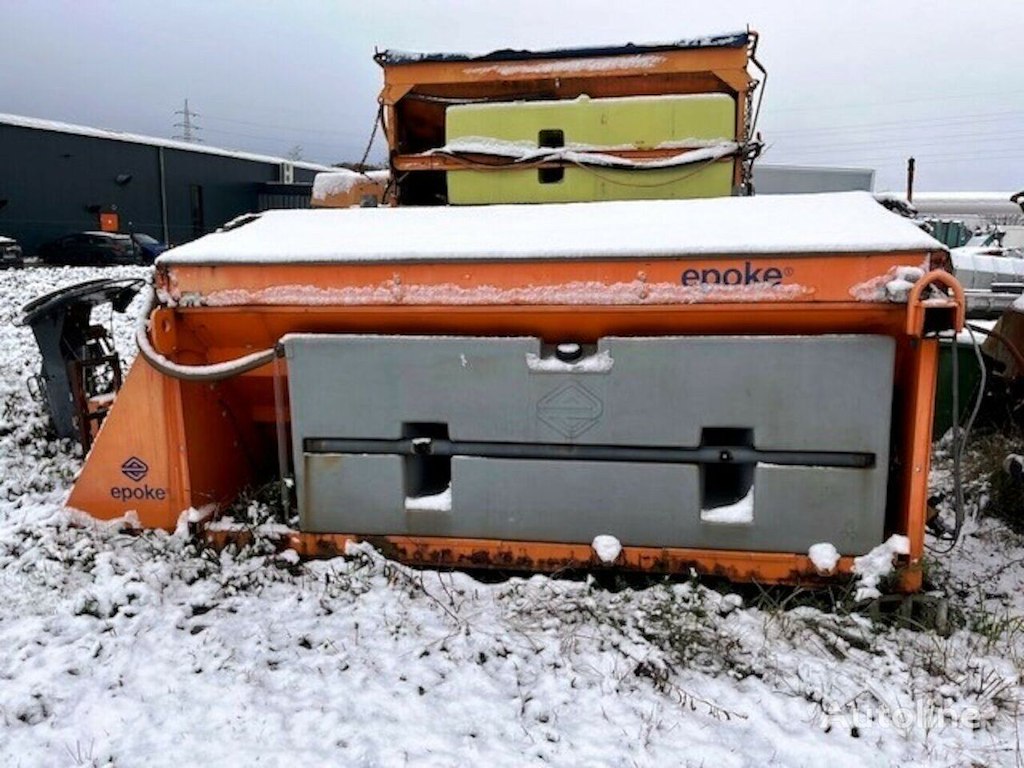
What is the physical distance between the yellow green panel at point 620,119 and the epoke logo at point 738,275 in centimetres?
Result: 137

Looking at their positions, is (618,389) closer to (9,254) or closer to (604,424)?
(604,424)

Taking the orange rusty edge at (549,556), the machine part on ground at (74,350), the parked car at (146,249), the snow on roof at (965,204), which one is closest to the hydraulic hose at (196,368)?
the orange rusty edge at (549,556)

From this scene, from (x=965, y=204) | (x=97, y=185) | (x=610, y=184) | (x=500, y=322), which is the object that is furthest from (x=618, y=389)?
(x=97, y=185)

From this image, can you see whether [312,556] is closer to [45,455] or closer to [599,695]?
[599,695]

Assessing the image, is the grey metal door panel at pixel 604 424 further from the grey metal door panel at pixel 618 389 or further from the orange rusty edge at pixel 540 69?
the orange rusty edge at pixel 540 69

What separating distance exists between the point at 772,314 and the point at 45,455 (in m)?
3.54

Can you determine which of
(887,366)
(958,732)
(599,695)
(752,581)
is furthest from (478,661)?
(887,366)

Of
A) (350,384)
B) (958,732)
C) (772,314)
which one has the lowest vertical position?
(958,732)

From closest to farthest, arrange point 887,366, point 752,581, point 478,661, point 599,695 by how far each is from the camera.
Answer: point 599,695
point 478,661
point 887,366
point 752,581

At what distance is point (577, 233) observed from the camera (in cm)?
286

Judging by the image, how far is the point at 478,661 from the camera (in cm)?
248

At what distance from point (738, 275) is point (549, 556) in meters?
1.13

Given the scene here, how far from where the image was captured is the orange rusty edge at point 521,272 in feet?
8.57

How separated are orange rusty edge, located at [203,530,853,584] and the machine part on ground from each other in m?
1.26
